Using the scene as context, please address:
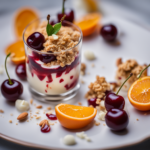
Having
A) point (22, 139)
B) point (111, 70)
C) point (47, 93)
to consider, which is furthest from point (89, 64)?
point (22, 139)

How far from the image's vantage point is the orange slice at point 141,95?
5.66ft

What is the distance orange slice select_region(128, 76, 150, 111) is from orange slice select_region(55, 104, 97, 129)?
0.29 m

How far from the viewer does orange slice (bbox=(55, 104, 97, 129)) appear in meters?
1.62

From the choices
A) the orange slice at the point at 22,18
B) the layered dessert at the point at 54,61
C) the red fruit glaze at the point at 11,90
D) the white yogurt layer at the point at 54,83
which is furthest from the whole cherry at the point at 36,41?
the orange slice at the point at 22,18

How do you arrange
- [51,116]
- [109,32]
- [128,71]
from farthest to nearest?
[109,32], [128,71], [51,116]

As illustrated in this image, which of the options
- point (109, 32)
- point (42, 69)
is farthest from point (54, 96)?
point (109, 32)

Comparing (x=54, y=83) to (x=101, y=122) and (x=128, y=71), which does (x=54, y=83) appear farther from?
(x=128, y=71)

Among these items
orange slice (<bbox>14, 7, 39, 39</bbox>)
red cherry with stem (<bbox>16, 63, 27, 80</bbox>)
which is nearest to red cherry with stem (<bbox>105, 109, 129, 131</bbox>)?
red cherry with stem (<bbox>16, 63, 27, 80</bbox>)

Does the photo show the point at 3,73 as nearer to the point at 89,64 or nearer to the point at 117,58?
the point at 89,64

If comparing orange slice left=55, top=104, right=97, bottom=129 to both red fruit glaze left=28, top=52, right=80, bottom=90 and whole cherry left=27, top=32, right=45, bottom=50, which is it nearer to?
red fruit glaze left=28, top=52, right=80, bottom=90

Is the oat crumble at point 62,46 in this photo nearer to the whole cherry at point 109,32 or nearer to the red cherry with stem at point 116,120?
the red cherry with stem at point 116,120

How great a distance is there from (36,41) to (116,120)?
2.45 ft

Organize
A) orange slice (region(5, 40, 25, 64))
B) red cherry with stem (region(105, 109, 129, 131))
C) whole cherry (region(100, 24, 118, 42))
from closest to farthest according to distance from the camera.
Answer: red cherry with stem (region(105, 109, 129, 131))
orange slice (region(5, 40, 25, 64))
whole cherry (region(100, 24, 118, 42))

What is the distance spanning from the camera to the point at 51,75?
1.75 m
